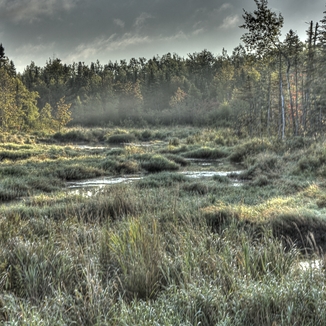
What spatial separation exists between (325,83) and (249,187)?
21522 millimetres

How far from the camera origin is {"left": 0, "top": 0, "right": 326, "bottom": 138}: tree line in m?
26.7

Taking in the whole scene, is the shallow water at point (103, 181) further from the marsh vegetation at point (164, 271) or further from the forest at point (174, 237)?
the marsh vegetation at point (164, 271)

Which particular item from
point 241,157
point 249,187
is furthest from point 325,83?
point 249,187

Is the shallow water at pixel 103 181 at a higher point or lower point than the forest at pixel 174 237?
lower

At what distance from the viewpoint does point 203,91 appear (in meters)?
89.0

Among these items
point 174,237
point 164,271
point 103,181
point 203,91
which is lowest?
point 103,181

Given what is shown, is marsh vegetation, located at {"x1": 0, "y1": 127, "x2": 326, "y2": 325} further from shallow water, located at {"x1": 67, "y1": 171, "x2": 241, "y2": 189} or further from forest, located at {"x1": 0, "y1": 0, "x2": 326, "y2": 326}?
shallow water, located at {"x1": 67, "y1": 171, "x2": 241, "y2": 189}

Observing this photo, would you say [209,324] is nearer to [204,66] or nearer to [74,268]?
[74,268]

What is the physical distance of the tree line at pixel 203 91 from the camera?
26672 mm

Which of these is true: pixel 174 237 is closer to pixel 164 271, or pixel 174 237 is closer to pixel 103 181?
pixel 164 271

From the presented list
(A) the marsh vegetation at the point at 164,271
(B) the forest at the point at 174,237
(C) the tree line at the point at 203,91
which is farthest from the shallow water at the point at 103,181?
(C) the tree line at the point at 203,91

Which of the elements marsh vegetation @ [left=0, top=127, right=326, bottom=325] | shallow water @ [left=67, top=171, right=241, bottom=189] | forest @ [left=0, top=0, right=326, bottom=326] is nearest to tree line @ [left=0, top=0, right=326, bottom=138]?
forest @ [left=0, top=0, right=326, bottom=326]

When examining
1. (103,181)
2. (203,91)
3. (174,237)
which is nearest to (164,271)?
(174,237)

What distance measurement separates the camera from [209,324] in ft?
10.4
